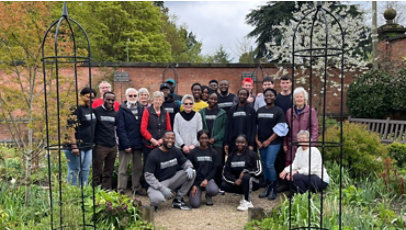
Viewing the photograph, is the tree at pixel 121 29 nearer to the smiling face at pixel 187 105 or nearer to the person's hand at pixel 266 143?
the smiling face at pixel 187 105

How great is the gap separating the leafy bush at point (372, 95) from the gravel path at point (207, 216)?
7086mm

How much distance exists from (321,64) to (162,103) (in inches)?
301

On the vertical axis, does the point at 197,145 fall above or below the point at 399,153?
above

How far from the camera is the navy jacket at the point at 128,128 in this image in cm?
554

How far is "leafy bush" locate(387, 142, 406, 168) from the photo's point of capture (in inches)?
264

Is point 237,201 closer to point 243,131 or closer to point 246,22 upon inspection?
point 243,131

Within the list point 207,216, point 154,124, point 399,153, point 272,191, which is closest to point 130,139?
point 154,124

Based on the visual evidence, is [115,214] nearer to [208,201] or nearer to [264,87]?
[208,201]

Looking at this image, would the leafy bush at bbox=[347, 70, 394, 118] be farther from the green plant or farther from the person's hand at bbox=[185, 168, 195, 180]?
the green plant

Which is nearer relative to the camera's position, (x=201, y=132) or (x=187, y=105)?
(x=201, y=132)

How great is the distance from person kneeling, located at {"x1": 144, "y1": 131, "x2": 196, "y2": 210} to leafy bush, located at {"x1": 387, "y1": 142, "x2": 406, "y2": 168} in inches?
158

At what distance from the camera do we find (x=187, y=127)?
18.5ft

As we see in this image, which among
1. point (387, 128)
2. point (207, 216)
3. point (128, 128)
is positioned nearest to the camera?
point (207, 216)

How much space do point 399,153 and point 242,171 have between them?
11.4ft
